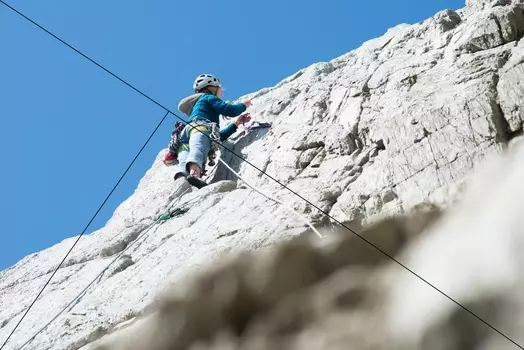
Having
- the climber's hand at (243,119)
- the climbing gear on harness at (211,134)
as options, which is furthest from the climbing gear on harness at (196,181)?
the climber's hand at (243,119)

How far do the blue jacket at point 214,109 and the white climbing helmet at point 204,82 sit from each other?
0.58m

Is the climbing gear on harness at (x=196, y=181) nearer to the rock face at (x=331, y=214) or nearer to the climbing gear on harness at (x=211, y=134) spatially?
the rock face at (x=331, y=214)

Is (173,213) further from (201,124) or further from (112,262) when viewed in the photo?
(201,124)

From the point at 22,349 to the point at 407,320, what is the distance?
3860mm

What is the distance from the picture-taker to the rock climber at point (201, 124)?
9.27 metres

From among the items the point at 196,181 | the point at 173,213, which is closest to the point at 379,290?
the point at 173,213

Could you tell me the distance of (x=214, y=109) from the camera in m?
10.3

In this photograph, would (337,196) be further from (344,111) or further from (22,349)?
(22,349)

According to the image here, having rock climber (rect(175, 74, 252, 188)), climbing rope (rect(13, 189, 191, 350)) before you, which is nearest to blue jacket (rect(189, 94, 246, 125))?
rock climber (rect(175, 74, 252, 188))

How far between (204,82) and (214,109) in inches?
31.5

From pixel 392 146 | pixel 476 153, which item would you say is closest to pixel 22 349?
pixel 392 146

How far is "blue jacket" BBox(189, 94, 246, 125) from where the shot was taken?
1021 cm

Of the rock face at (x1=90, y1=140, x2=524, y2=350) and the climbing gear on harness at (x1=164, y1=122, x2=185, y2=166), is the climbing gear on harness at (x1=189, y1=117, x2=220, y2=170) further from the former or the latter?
the rock face at (x1=90, y1=140, x2=524, y2=350)

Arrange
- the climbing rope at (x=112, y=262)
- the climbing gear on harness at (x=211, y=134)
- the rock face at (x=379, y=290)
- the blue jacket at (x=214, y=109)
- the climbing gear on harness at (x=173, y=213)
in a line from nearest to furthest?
the rock face at (x=379, y=290) < the climbing rope at (x=112, y=262) < the climbing gear on harness at (x=173, y=213) < the climbing gear on harness at (x=211, y=134) < the blue jacket at (x=214, y=109)
